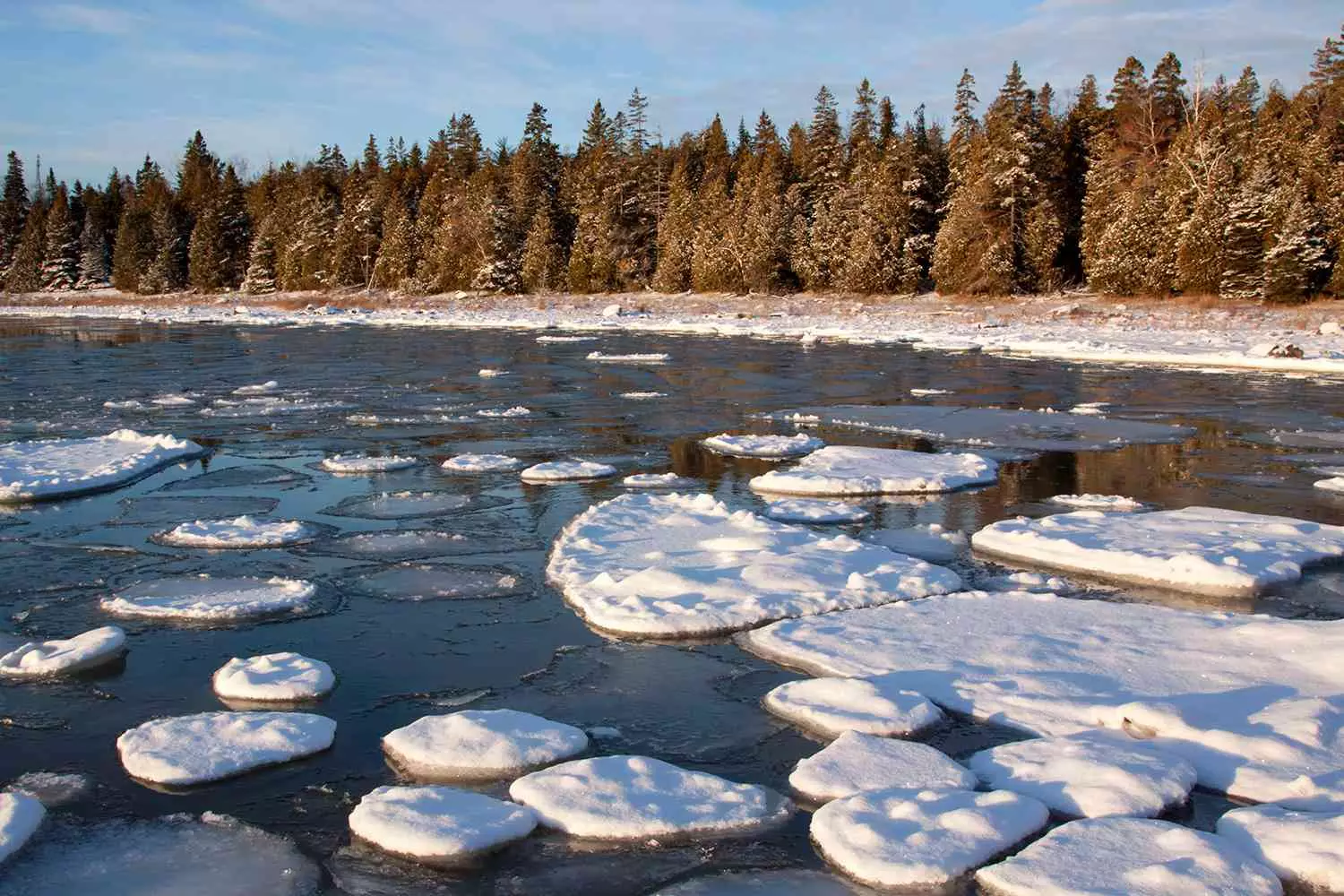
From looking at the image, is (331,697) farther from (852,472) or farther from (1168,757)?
(852,472)

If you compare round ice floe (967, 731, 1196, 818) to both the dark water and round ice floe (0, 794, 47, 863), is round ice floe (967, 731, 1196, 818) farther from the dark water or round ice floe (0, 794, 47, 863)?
round ice floe (0, 794, 47, 863)

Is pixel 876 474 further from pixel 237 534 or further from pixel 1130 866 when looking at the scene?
pixel 1130 866

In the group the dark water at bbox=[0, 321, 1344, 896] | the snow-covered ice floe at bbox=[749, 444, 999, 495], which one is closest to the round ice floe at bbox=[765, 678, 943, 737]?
the dark water at bbox=[0, 321, 1344, 896]

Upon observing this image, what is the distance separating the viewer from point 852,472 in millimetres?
10156

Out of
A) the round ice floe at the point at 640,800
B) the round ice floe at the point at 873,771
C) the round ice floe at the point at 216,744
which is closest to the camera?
the round ice floe at the point at 640,800

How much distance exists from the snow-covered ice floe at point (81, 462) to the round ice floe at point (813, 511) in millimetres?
6028

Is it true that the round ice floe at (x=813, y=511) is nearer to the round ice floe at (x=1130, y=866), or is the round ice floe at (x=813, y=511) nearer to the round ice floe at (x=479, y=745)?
the round ice floe at (x=479, y=745)

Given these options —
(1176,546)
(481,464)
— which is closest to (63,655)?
(481,464)

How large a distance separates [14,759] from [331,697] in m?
1.25

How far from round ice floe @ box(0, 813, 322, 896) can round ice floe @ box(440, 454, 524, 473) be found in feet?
22.3

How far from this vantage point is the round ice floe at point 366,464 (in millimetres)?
10672

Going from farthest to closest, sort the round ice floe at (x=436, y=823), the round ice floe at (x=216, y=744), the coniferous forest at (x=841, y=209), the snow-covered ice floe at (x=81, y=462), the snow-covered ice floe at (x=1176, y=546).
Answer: the coniferous forest at (x=841, y=209) → the snow-covered ice floe at (x=81, y=462) → the snow-covered ice floe at (x=1176, y=546) → the round ice floe at (x=216, y=744) → the round ice floe at (x=436, y=823)

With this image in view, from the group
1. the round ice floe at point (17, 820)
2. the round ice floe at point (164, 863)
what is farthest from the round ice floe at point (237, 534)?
the round ice floe at point (164, 863)

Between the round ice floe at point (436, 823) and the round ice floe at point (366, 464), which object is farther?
the round ice floe at point (366, 464)
